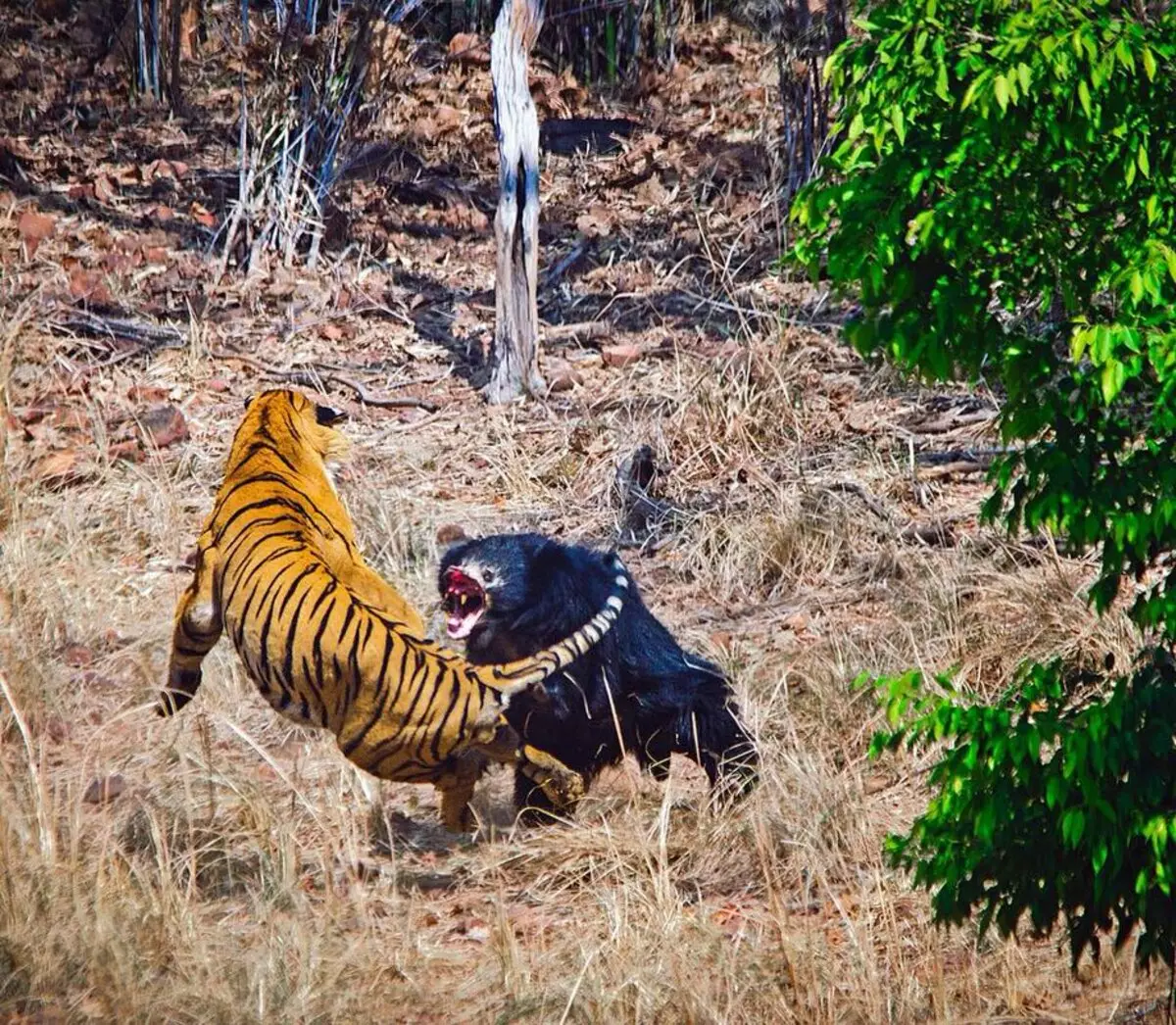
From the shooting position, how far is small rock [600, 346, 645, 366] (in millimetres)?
8531

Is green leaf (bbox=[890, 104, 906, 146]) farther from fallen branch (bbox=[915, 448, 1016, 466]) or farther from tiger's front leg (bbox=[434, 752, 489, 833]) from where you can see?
fallen branch (bbox=[915, 448, 1016, 466])

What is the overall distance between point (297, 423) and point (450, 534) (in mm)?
1422

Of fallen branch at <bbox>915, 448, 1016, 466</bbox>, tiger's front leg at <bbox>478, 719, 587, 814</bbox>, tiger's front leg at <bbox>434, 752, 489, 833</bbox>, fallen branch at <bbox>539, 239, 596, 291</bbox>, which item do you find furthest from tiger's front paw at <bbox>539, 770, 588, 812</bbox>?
fallen branch at <bbox>539, 239, 596, 291</bbox>

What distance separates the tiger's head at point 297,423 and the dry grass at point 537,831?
2.85 ft

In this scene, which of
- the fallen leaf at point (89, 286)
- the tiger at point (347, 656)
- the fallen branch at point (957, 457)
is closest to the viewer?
the tiger at point (347, 656)

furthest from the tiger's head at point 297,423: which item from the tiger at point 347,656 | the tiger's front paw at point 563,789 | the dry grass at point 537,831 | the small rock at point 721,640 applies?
the small rock at point 721,640

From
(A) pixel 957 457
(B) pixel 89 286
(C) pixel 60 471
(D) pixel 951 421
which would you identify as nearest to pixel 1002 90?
(A) pixel 957 457

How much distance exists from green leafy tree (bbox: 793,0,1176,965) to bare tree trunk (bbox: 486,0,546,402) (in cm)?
481

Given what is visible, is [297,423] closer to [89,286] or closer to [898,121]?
[898,121]

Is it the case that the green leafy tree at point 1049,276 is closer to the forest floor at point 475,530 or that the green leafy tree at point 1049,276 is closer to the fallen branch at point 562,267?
the forest floor at point 475,530

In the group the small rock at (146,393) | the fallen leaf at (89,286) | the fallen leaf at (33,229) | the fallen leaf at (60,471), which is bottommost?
the fallen leaf at (60,471)

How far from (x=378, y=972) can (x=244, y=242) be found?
6270 mm

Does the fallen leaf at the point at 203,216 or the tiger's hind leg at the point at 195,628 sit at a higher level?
the fallen leaf at the point at 203,216

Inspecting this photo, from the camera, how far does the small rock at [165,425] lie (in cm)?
754
